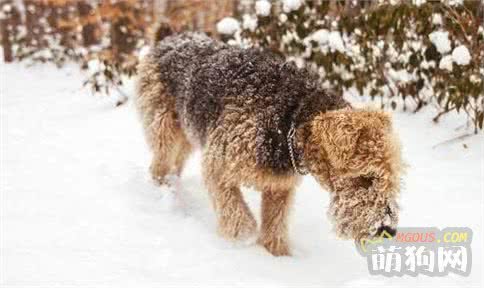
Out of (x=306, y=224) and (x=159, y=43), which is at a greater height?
(x=159, y=43)

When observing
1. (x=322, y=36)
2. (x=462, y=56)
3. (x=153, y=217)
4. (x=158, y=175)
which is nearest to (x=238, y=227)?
(x=153, y=217)

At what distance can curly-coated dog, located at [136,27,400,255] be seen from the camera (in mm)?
2676

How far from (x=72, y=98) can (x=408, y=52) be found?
5385 mm

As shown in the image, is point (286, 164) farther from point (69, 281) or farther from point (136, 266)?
point (69, 281)

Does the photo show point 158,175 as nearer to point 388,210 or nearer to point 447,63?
point 388,210

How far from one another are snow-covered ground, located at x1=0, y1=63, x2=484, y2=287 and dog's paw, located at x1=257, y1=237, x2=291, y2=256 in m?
0.08

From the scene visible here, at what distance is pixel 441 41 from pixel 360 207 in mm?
3118

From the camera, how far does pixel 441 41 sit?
16.9 ft

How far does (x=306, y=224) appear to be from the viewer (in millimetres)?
4082

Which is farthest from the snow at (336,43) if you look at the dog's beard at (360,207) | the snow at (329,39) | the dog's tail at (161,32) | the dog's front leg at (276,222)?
the dog's beard at (360,207)

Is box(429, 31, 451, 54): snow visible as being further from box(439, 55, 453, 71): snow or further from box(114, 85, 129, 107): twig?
box(114, 85, 129, 107): twig

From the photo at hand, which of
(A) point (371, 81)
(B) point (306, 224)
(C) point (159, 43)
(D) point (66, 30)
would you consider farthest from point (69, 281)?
(D) point (66, 30)

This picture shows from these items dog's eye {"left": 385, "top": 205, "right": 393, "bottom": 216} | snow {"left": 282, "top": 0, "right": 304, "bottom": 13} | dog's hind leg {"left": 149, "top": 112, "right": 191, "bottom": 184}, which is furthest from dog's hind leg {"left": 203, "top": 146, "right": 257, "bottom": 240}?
snow {"left": 282, "top": 0, "right": 304, "bottom": 13}

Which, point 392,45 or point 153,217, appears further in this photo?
point 392,45
